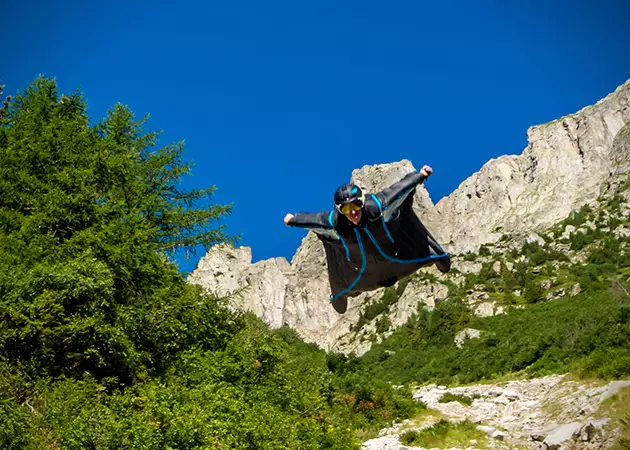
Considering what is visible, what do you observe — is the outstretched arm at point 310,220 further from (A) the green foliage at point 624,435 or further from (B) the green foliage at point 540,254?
(B) the green foliage at point 540,254

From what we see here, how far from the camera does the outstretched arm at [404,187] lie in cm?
714

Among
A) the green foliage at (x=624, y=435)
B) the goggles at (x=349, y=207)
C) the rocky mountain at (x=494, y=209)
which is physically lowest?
the green foliage at (x=624, y=435)

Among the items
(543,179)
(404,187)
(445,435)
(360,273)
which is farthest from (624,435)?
(543,179)

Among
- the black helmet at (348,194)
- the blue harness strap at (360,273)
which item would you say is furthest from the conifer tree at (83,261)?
the black helmet at (348,194)

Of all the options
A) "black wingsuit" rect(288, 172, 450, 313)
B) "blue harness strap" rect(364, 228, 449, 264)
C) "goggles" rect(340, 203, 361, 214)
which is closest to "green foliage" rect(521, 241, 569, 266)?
"blue harness strap" rect(364, 228, 449, 264)

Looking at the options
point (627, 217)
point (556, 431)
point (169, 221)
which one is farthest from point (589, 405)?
point (627, 217)

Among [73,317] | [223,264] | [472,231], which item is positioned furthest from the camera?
[472,231]

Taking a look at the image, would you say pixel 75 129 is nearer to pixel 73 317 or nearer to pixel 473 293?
pixel 73 317

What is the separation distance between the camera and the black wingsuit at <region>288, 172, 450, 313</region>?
7258 mm

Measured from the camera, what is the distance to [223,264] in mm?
106562

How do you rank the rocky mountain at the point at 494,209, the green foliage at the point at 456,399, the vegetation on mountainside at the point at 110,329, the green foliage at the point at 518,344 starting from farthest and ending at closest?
the rocky mountain at the point at 494,209 < the green foliage at the point at 456,399 < the green foliage at the point at 518,344 < the vegetation on mountainside at the point at 110,329

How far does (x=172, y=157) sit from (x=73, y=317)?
9822 millimetres

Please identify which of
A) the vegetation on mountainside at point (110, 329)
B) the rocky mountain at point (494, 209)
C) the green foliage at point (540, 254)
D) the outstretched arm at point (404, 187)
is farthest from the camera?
the rocky mountain at point (494, 209)

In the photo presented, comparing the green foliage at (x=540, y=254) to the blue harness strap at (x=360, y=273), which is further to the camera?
the green foliage at (x=540, y=254)
